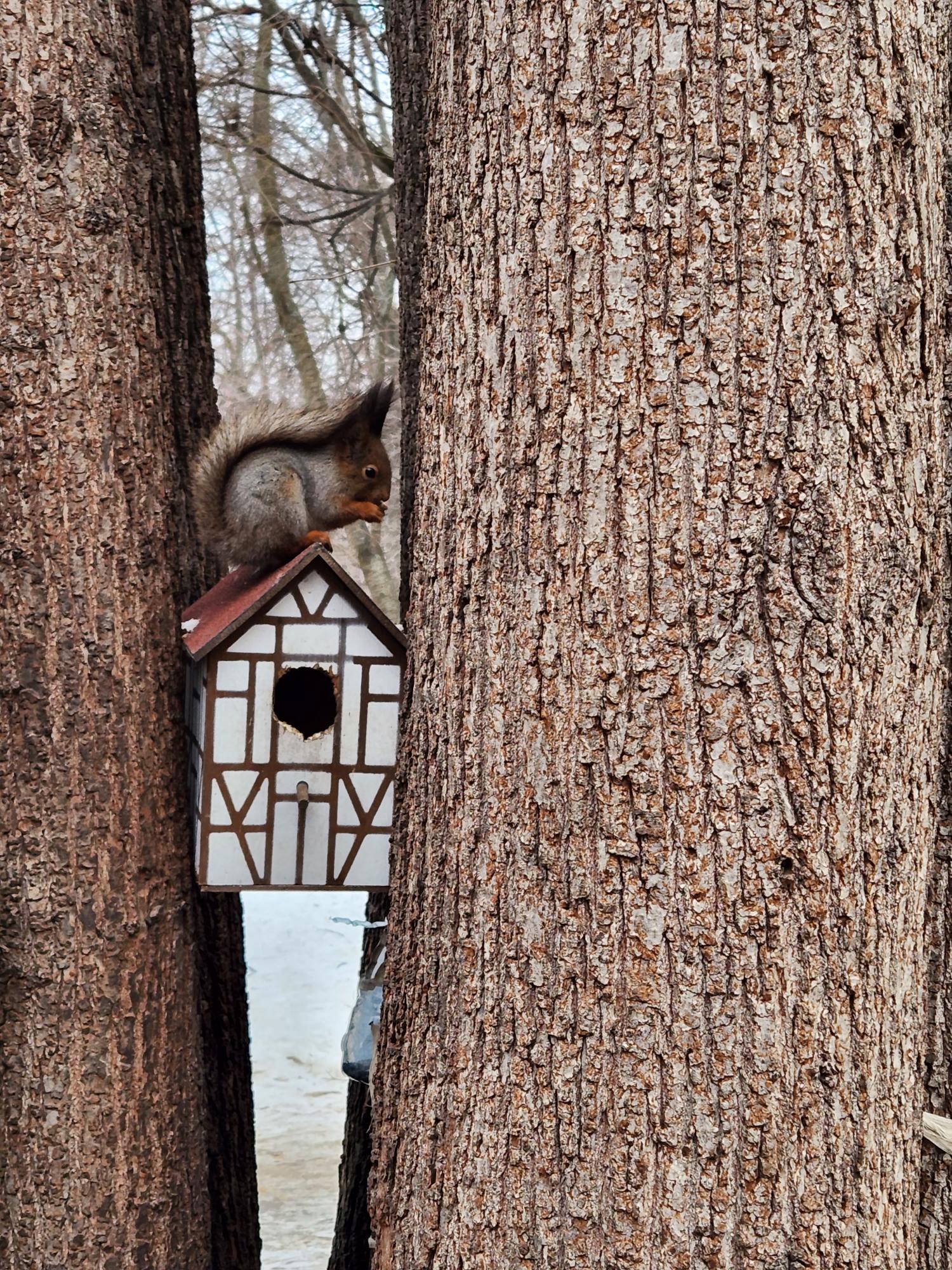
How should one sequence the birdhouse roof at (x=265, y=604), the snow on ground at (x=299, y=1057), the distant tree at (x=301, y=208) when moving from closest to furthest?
the birdhouse roof at (x=265, y=604)
the snow on ground at (x=299, y=1057)
the distant tree at (x=301, y=208)

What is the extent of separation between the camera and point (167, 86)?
2727 millimetres

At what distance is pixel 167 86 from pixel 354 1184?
8.43 feet

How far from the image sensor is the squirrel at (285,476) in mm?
2311

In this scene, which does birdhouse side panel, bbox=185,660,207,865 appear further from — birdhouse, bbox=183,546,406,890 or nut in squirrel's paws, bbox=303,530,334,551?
nut in squirrel's paws, bbox=303,530,334,551

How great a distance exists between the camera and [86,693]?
90.0 inches

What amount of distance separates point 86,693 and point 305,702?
465mm

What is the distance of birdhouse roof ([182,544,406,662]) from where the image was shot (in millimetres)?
2143

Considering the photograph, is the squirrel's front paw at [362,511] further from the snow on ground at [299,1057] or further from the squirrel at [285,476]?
the snow on ground at [299,1057]

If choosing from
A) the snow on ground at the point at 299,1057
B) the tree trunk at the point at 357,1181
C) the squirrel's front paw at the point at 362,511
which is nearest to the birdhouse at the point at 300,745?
the squirrel's front paw at the point at 362,511

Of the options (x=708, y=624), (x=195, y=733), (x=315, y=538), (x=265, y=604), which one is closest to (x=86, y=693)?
(x=195, y=733)

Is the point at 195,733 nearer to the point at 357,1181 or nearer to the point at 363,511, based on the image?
the point at 363,511

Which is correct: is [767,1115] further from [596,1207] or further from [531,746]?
[531,746]

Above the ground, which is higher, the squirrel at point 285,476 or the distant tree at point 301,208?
the distant tree at point 301,208

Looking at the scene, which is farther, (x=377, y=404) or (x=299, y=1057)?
(x=299, y=1057)
